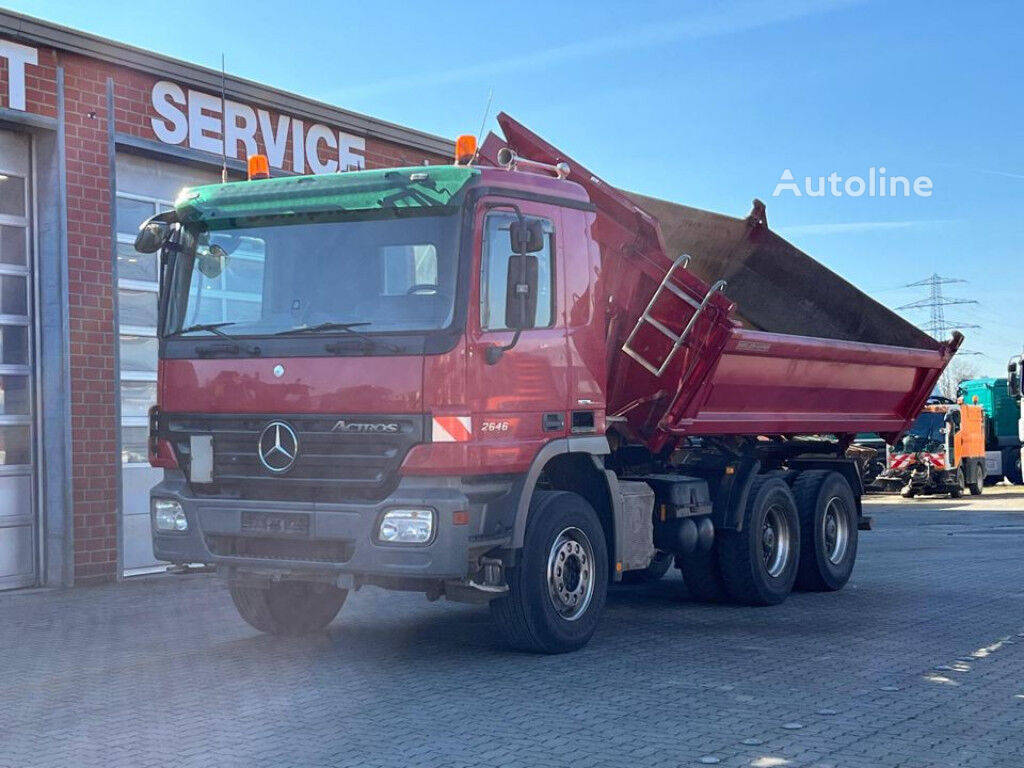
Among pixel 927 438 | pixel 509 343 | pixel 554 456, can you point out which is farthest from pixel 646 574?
pixel 927 438

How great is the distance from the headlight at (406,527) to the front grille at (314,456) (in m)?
0.15

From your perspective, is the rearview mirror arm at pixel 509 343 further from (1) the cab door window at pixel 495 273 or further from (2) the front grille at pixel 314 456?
(2) the front grille at pixel 314 456

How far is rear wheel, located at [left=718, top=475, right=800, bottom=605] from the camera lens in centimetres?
1043

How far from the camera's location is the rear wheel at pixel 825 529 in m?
11.4

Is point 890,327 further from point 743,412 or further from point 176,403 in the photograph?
point 176,403

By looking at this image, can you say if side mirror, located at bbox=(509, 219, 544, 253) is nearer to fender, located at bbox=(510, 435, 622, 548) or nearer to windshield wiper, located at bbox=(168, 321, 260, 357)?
fender, located at bbox=(510, 435, 622, 548)

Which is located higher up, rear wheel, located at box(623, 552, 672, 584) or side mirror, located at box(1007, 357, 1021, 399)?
side mirror, located at box(1007, 357, 1021, 399)

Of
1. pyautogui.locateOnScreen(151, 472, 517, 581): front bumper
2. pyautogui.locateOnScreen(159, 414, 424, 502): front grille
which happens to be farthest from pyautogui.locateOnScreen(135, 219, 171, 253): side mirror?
pyautogui.locateOnScreen(151, 472, 517, 581): front bumper

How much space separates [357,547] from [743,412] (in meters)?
4.02

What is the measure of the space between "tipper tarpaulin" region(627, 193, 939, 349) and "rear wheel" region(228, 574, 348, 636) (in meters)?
4.14

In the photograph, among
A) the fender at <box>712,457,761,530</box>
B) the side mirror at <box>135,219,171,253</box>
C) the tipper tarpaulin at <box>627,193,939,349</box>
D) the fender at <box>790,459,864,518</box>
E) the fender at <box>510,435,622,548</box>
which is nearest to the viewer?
the fender at <box>510,435,622,548</box>

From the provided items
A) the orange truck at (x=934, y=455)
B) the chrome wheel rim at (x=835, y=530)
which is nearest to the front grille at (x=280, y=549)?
the chrome wheel rim at (x=835, y=530)

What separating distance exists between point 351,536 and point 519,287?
165 centimetres

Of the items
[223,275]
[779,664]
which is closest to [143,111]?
[223,275]
